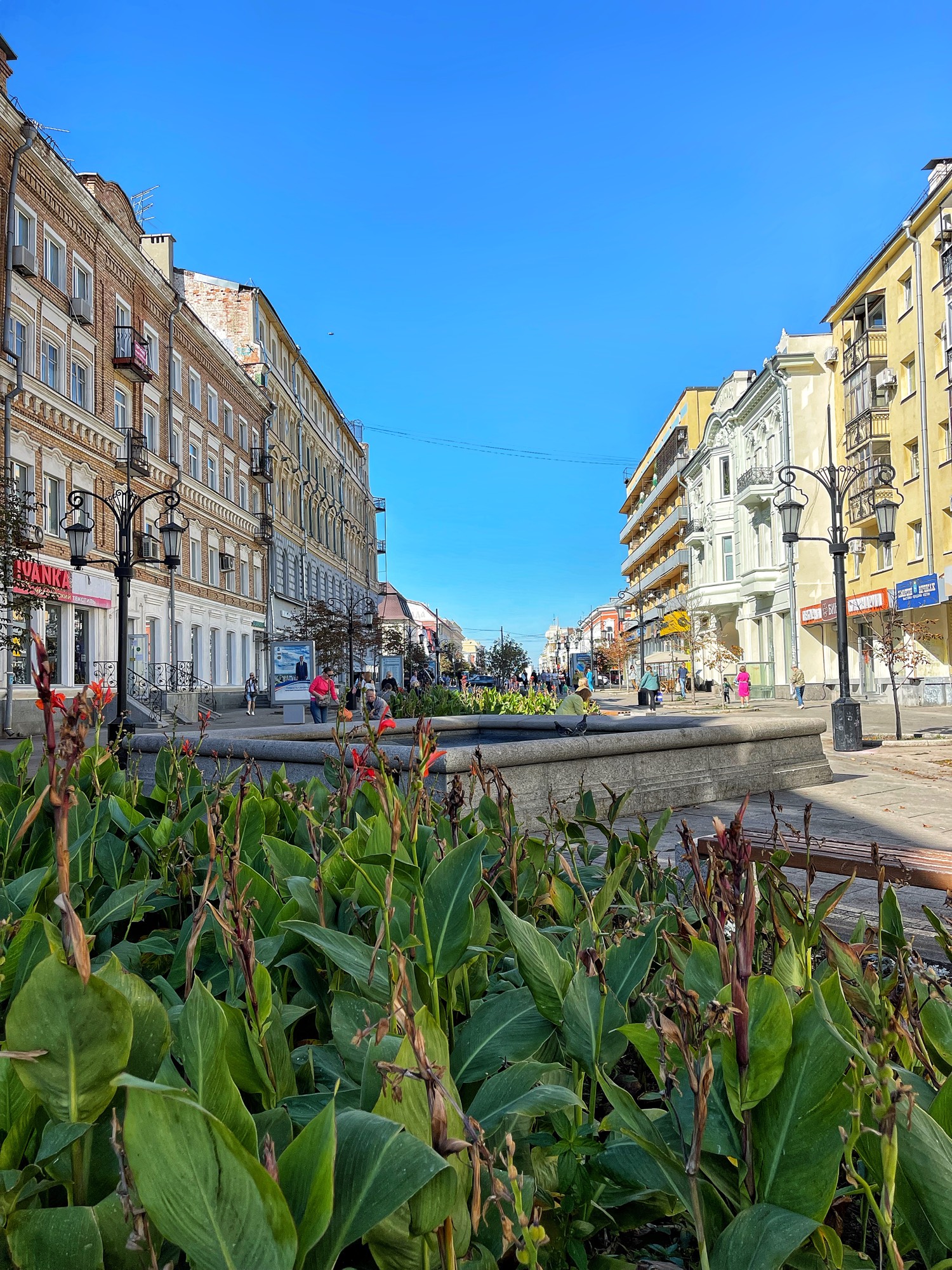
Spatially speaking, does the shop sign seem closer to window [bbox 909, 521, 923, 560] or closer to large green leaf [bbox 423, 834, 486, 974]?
large green leaf [bbox 423, 834, 486, 974]

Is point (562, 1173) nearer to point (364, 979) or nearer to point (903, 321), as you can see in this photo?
point (364, 979)

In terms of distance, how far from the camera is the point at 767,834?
4.14 meters

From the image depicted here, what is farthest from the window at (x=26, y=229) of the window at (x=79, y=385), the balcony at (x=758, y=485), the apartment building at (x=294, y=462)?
the balcony at (x=758, y=485)

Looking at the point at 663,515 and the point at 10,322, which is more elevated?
the point at 663,515

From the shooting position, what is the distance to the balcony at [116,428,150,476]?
25828 mm

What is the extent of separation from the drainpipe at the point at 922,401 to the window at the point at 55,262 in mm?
26452

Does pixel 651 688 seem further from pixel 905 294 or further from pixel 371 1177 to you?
pixel 371 1177

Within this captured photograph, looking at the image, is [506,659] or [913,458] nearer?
[913,458]

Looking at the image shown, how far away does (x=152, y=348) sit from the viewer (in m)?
28.9

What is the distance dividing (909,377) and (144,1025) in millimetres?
33407

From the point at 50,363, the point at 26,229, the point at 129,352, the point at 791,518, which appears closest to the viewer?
the point at 791,518

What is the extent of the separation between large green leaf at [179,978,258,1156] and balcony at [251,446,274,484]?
41.2 meters

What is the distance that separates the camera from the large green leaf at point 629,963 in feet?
3.69

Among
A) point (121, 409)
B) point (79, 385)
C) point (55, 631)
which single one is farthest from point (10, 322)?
point (55, 631)
